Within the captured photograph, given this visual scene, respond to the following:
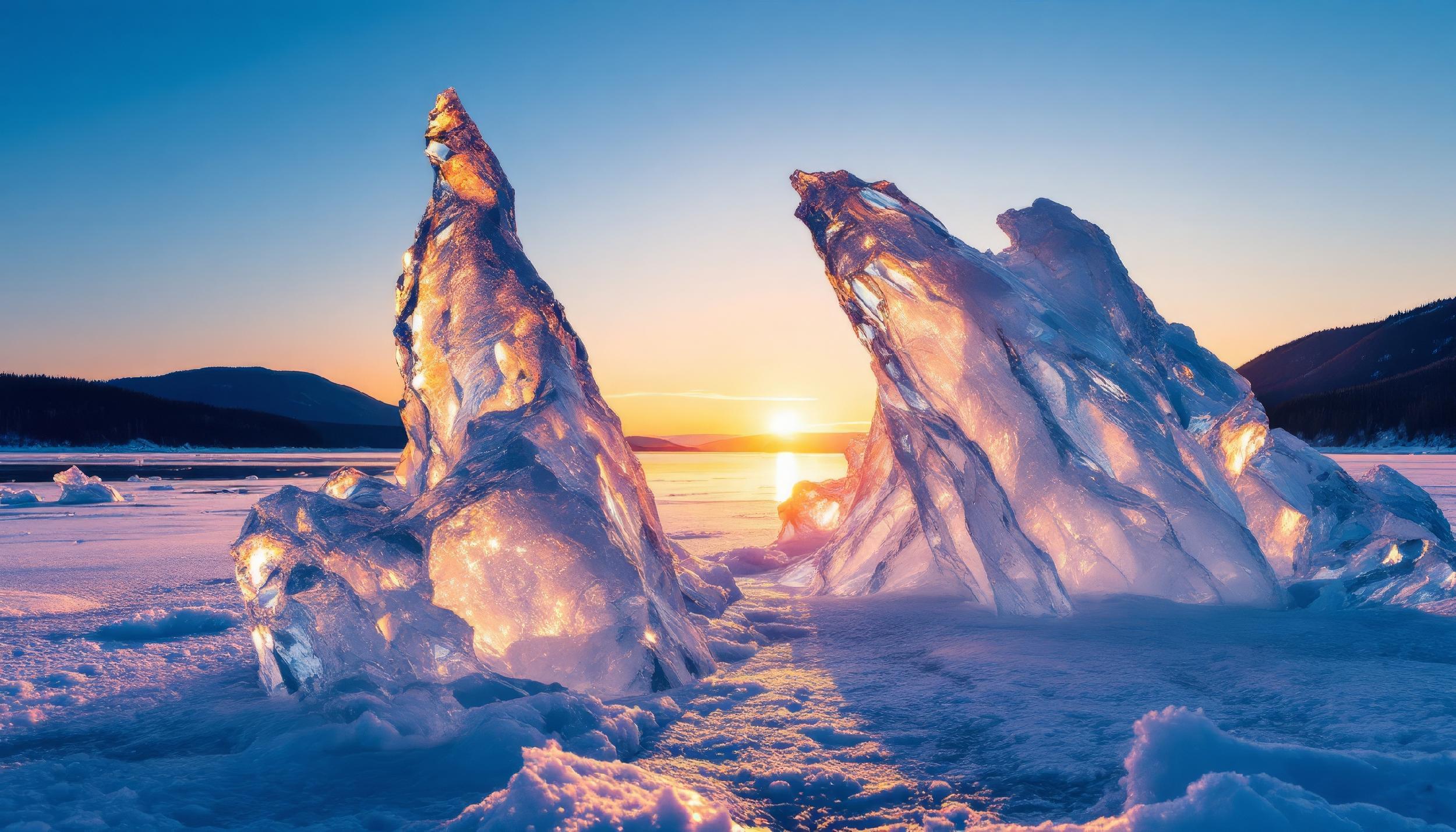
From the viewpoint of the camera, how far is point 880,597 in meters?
5.07

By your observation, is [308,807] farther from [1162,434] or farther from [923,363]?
[1162,434]

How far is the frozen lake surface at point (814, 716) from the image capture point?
1.99 m

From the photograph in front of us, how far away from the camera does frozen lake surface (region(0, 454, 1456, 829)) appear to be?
6.54ft

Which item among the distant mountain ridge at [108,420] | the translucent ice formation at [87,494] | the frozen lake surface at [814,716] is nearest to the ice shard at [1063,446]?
the frozen lake surface at [814,716]

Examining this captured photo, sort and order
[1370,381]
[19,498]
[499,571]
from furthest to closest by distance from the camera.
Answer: [1370,381] < [19,498] < [499,571]

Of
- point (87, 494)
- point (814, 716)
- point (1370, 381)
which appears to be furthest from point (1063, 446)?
point (1370, 381)

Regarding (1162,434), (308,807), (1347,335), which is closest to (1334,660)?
(1162,434)

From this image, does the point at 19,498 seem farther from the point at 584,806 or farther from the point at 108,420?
the point at 108,420

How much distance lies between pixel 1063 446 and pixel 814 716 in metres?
2.32

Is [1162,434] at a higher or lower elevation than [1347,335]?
lower

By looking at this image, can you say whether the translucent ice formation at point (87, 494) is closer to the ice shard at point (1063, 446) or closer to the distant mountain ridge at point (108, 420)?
the ice shard at point (1063, 446)

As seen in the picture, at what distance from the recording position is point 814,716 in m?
2.61

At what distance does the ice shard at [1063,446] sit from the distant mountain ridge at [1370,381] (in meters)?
→ 73.4

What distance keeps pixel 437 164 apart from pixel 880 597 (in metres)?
3.83
